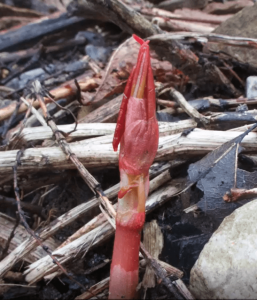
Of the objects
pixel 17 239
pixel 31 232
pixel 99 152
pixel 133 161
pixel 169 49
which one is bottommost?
pixel 17 239

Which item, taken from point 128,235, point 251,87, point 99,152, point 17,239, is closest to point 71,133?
point 99,152

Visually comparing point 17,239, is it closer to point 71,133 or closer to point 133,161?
point 71,133

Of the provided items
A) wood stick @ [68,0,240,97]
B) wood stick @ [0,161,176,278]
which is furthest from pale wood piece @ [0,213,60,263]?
wood stick @ [68,0,240,97]

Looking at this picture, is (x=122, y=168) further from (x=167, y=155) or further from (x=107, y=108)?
(x=107, y=108)

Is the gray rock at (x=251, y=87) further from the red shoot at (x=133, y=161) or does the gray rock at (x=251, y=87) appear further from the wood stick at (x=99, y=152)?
the red shoot at (x=133, y=161)

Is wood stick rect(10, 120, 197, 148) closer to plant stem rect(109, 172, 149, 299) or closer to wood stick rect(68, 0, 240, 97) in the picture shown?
wood stick rect(68, 0, 240, 97)

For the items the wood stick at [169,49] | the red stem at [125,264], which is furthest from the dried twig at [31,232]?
the wood stick at [169,49]

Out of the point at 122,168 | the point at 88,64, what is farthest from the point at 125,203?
the point at 88,64
